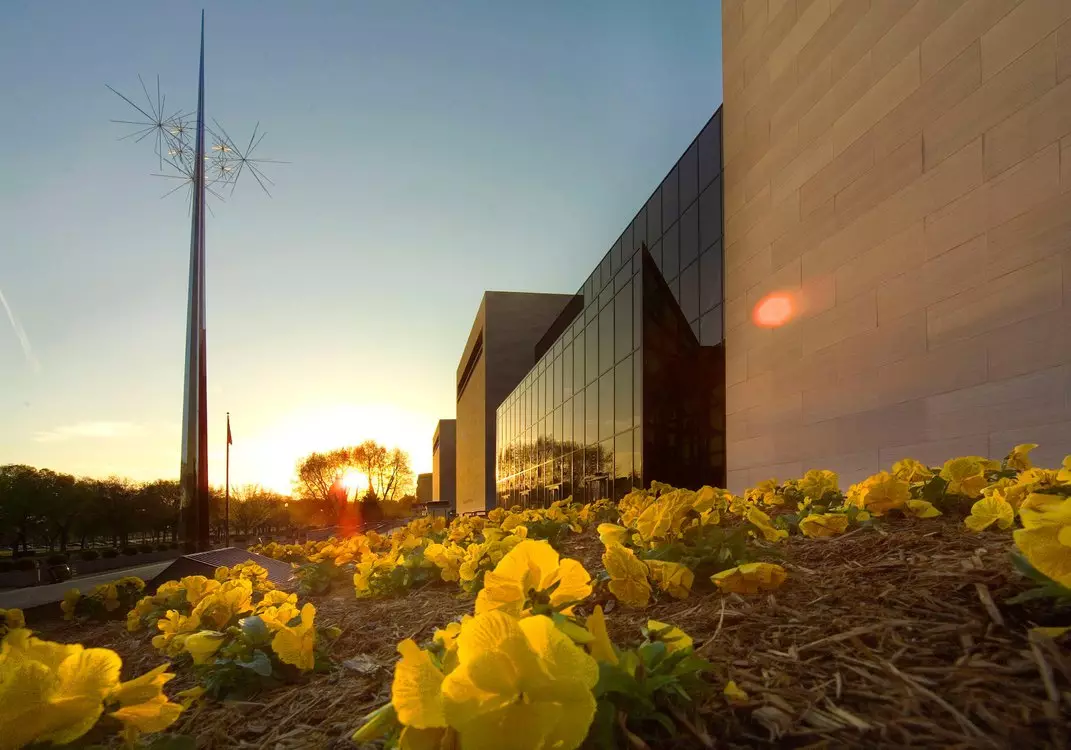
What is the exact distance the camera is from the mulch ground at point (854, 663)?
1.20m

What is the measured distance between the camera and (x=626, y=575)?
2047 mm

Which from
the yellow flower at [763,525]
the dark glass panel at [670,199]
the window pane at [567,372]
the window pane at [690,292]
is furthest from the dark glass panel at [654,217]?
the yellow flower at [763,525]

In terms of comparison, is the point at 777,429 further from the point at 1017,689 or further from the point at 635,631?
the point at 1017,689

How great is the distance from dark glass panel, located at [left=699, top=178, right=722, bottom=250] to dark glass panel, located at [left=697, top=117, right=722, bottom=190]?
0.21 meters

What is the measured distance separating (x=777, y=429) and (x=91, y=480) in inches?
1599

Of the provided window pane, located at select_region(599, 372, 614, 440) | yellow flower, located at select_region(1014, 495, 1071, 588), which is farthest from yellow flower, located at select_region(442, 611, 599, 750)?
window pane, located at select_region(599, 372, 614, 440)

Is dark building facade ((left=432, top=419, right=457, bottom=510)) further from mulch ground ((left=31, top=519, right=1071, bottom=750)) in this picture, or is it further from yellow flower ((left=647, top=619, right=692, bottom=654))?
yellow flower ((left=647, top=619, right=692, bottom=654))

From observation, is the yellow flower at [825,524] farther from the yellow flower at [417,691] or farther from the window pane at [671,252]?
the window pane at [671,252]

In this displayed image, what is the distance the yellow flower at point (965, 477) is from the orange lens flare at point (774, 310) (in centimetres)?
614

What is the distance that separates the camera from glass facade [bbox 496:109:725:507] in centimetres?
1254

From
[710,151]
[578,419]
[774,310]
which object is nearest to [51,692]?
[774,310]

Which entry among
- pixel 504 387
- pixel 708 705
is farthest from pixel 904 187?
pixel 504 387

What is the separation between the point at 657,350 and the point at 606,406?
323 cm

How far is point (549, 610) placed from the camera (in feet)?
4.88
